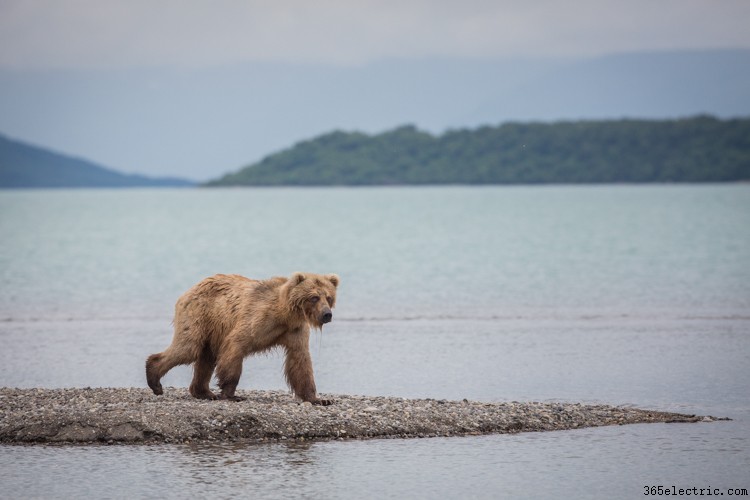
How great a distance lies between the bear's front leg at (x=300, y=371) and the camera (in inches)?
512

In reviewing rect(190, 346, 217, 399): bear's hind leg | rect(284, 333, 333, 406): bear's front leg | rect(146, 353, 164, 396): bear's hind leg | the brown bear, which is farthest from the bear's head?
rect(146, 353, 164, 396): bear's hind leg

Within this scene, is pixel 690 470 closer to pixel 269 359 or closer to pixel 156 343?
pixel 269 359

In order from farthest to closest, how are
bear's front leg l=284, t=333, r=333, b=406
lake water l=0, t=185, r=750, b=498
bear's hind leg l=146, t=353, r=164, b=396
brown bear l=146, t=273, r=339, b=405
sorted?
bear's hind leg l=146, t=353, r=164, b=396, bear's front leg l=284, t=333, r=333, b=406, brown bear l=146, t=273, r=339, b=405, lake water l=0, t=185, r=750, b=498

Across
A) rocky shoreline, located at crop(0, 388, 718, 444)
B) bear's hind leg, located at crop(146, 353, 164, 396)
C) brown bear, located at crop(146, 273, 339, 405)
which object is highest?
brown bear, located at crop(146, 273, 339, 405)

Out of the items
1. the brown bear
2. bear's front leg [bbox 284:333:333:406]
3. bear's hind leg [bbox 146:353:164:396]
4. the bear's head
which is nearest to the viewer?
the bear's head

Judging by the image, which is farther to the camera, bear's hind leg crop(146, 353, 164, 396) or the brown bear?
bear's hind leg crop(146, 353, 164, 396)

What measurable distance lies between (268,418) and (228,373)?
1258 millimetres

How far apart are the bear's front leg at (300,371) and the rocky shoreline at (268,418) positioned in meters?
0.22

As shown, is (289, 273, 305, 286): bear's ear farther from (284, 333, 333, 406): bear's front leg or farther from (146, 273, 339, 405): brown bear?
(284, 333, 333, 406): bear's front leg

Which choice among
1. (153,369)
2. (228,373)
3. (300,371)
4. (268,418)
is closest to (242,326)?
(228,373)

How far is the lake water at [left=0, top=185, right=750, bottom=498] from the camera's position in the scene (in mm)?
10508

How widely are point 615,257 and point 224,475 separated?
4197 cm

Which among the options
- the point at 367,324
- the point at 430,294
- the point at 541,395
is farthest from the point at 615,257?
the point at 541,395

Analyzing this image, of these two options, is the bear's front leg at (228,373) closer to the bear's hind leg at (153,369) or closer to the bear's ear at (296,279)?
the bear's hind leg at (153,369)
